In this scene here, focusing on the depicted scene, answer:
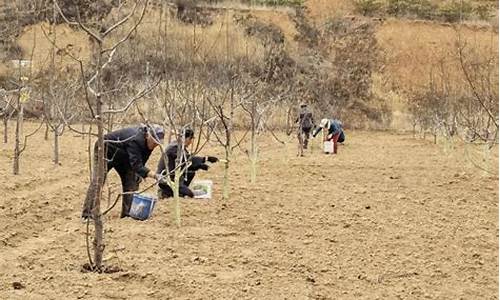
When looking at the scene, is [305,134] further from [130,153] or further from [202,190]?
[130,153]

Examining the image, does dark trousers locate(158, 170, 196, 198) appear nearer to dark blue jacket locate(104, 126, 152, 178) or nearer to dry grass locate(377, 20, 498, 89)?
dark blue jacket locate(104, 126, 152, 178)

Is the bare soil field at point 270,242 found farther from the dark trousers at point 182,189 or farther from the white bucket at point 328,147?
the white bucket at point 328,147

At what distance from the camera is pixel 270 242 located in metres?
6.57

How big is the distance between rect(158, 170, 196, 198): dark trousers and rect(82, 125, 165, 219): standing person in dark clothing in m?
0.83

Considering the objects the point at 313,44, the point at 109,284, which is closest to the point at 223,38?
the point at 313,44

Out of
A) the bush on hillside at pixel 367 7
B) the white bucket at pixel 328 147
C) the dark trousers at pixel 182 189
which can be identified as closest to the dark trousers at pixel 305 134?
the white bucket at pixel 328 147

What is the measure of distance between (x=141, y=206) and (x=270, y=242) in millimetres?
1288

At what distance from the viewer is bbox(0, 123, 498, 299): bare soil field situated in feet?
16.7

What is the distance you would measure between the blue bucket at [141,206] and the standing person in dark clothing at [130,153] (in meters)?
0.20

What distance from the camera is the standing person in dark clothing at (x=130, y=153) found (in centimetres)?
714

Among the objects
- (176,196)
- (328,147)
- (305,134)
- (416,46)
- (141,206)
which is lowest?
(328,147)

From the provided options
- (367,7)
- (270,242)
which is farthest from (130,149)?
(367,7)

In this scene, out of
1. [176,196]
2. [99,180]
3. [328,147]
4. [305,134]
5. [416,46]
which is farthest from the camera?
[416,46]

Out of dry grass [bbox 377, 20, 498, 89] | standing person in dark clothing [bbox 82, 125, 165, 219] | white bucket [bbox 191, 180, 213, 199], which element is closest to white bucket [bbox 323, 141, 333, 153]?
white bucket [bbox 191, 180, 213, 199]
